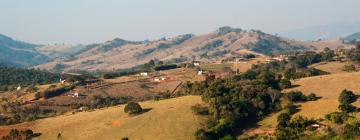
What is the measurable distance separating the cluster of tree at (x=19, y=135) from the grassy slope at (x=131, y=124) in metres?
2.20

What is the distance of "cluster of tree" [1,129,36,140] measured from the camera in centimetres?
8862

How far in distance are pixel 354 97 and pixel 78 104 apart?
7830 centimetres

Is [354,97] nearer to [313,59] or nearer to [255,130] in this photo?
[255,130]

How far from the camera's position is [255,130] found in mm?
83750

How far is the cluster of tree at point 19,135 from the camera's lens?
3489 inches

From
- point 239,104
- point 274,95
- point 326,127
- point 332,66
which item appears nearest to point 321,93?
point 274,95

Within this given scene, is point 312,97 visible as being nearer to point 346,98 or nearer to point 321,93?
point 321,93

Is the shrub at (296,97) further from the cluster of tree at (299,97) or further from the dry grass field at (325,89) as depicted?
the dry grass field at (325,89)

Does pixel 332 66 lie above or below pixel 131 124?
above

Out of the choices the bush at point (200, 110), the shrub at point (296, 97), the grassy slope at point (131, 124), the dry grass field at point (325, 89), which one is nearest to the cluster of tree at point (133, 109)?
the grassy slope at point (131, 124)

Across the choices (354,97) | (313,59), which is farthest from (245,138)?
(313,59)

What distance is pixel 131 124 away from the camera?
91000 mm

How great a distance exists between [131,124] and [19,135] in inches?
850

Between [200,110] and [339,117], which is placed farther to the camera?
[200,110]
